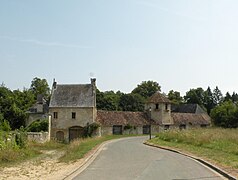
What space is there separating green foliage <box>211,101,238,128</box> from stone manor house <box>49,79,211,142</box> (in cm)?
886

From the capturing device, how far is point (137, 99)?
97.6 m

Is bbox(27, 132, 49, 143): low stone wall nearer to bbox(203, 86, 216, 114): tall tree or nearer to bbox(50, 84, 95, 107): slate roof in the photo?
bbox(50, 84, 95, 107): slate roof

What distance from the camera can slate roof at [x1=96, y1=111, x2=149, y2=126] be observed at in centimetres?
6063

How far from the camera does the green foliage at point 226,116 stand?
63.8 metres

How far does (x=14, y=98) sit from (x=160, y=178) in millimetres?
61442

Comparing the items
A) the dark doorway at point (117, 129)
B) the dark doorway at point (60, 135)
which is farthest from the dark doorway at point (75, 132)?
the dark doorway at point (117, 129)

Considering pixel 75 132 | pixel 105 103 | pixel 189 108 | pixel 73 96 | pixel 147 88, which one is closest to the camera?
pixel 75 132

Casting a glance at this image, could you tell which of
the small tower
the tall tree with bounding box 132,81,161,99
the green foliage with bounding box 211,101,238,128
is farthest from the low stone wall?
the tall tree with bounding box 132,81,161,99

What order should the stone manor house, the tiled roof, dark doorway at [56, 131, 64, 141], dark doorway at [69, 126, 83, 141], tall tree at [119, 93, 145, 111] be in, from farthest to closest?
tall tree at [119, 93, 145, 111] < the tiled roof < the stone manor house < dark doorway at [69, 126, 83, 141] < dark doorway at [56, 131, 64, 141]

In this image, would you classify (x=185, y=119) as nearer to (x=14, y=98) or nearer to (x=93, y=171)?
(x=14, y=98)

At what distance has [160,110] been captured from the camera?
69125 millimetres

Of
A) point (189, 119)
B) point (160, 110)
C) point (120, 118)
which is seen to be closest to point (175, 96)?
point (189, 119)

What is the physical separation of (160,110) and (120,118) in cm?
943

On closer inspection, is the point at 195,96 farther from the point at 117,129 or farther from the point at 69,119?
the point at 69,119
